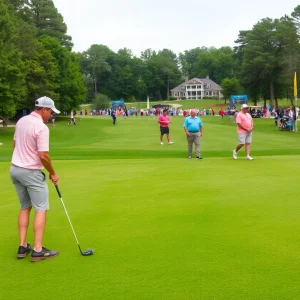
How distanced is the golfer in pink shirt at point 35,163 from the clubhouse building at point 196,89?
496 feet

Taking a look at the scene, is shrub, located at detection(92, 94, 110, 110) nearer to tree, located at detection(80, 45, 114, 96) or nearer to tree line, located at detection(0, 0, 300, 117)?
tree line, located at detection(0, 0, 300, 117)

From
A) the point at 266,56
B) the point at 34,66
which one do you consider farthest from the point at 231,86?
the point at 34,66

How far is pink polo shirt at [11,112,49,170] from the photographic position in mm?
5043

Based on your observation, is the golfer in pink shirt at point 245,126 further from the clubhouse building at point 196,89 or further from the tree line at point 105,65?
the clubhouse building at point 196,89

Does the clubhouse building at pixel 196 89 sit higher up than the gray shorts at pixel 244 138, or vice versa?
the clubhouse building at pixel 196 89

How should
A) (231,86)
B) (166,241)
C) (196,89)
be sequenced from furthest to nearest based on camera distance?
(196,89) < (231,86) < (166,241)

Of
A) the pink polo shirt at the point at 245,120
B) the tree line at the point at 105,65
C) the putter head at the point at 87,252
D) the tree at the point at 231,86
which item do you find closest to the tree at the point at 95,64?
the tree line at the point at 105,65

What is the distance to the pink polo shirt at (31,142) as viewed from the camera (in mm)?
5043

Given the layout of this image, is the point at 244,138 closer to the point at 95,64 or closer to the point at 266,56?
the point at 266,56

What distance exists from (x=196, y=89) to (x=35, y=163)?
153m

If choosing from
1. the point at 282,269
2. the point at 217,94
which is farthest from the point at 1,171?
the point at 217,94

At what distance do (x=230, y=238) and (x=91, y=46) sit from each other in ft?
507

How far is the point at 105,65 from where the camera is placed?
146125 millimetres

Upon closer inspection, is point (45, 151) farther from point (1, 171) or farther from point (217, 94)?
point (217, 94)
